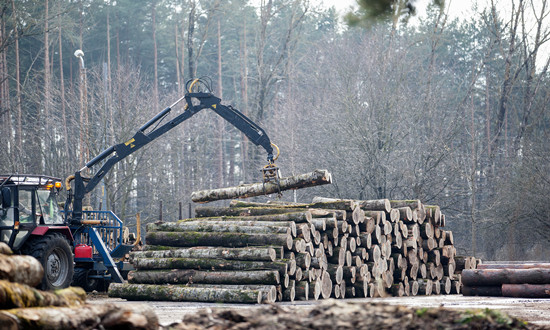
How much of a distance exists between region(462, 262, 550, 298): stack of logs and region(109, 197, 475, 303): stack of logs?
1.95 metres

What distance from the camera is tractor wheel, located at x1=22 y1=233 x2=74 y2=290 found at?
41.6 ft

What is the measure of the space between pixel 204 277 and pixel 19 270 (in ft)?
23.1

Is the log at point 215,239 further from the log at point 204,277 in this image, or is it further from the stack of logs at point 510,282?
the stack of logs at point 510,282

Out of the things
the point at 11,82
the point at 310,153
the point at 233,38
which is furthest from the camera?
the point at 233,38

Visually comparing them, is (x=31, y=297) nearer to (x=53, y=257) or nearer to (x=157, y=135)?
(x=53, y=257)

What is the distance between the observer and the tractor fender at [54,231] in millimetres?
12922

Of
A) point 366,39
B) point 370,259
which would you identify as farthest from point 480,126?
point 370,259

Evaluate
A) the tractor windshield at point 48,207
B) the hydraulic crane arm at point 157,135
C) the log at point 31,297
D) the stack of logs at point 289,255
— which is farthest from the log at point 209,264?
the log at point 31,297

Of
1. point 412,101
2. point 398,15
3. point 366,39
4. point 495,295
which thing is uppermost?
point 366,39

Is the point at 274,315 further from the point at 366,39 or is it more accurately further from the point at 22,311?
the point at 366,39

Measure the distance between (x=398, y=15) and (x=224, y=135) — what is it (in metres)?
40.5

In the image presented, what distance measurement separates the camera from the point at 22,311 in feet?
19.1

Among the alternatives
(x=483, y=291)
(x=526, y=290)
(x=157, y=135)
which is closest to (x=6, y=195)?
(x=157, y=135)

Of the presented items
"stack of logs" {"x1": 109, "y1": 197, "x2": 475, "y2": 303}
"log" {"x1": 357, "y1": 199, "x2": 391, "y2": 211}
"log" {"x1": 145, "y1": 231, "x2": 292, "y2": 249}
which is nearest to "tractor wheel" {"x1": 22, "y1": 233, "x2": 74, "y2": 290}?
"stack of logs" {"x1": 109, "y1": 197, "x2": 475, "y2": 303}
